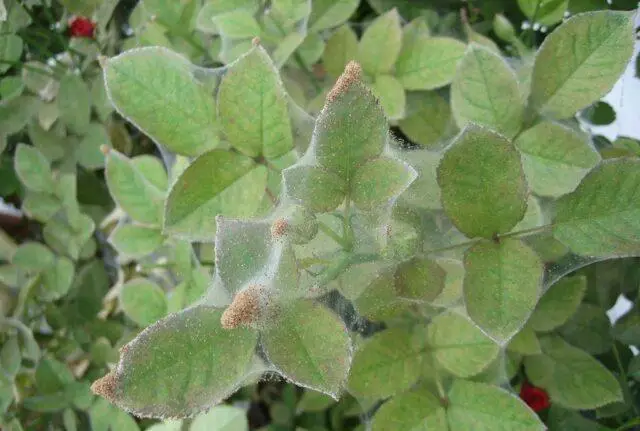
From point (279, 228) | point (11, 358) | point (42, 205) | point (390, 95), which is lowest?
point (11, 358)

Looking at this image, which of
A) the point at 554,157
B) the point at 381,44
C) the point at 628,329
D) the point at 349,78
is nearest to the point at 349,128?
the point at 349,78

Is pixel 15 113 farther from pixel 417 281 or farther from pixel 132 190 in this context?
pixel 417 281

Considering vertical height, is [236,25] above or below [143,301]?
above

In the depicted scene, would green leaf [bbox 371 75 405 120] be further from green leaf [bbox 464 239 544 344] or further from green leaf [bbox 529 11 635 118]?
green leaf [bbox 464 239 544 344]

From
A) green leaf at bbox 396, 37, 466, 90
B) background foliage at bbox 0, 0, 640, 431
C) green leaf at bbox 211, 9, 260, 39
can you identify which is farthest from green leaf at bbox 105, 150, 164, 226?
green leaf at bbox 396, 37, 466, 90

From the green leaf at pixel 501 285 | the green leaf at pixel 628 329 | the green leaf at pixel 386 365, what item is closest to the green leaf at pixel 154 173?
the green leaf at pixel 386 365

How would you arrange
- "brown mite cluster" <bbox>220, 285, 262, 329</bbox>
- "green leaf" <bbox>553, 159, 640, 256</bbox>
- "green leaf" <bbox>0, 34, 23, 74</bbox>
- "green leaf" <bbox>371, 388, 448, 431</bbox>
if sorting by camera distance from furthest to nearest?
1. "green leaf" <bbox>0, 34, 23, 74</bbox>
2. "green leaf" <bbox>371, 388, 448, 431</bbox>
3. "green leaf" <bbox>553, 159, 640, 256</bbox>
4. "brown mite cluster" <bbox>220, 285, 262, 329</bbox>
